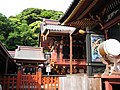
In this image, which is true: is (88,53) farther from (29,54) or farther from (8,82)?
(29,54)

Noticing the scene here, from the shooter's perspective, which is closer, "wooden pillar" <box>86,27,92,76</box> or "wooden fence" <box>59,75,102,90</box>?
"wooden fence" <box>59,75,102,90</box>

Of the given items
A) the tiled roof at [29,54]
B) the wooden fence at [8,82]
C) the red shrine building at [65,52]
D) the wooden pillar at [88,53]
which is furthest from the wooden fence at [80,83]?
the tiled roof at [29,54]

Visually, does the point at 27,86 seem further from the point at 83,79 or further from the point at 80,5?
the point at 80,5

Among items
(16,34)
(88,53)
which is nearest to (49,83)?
(88,53)

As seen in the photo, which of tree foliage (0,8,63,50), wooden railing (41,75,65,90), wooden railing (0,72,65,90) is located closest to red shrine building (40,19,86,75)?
wooden railing (0,72,65,90)

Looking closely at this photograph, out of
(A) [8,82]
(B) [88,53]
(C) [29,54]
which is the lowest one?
(A) [8,82]

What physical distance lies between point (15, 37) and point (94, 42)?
28330mm

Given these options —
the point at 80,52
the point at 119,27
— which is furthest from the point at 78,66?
the point at 119,27

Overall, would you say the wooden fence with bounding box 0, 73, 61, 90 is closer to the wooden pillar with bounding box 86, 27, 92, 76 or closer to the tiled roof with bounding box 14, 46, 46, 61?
the tiled roof with bounding box 14, 46, 46, 61

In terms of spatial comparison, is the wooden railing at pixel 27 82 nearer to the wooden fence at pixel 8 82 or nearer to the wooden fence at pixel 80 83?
the wooden fence at pixel 8 82

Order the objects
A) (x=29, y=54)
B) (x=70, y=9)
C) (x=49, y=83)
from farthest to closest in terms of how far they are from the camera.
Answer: (x=29, y=54) < (x=49, y=83) < (x=70, y=9)

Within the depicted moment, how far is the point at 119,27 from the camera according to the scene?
6215 millimetres

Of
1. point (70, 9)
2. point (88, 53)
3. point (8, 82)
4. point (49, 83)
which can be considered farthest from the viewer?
point (49, 83)

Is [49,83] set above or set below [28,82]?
below
